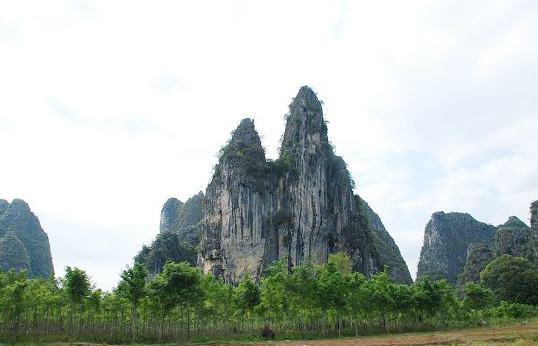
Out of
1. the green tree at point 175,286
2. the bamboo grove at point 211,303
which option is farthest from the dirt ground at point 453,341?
the bamboo grove at point 211,303

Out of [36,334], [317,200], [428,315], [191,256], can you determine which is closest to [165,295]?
A: [36,334]

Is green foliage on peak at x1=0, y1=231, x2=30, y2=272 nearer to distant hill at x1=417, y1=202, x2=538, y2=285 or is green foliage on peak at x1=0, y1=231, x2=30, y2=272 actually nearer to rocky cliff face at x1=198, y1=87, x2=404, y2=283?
rocky cliff face at x1=198, y1=87, x2=404, y2=283

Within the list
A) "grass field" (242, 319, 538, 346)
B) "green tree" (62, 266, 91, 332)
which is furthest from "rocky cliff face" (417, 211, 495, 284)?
"green tree" (62, 266, 91, 332)

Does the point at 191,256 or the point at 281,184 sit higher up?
the point at 281,184

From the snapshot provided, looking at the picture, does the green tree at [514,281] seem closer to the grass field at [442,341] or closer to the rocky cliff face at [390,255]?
the rocky cliff face at [390,255]

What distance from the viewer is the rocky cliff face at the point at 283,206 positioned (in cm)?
9100

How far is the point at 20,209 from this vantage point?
437 ft

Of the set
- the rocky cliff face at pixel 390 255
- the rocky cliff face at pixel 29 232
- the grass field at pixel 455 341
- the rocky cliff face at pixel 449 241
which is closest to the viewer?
the grass field at pixel 455 341

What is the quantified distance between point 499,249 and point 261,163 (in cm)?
7163

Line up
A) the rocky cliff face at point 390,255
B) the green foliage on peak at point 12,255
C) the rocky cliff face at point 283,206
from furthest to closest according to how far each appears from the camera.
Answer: the rocky cliff face at point 390,255
the green foliage on peak at point 12,255
the rocky cliff face at point 283,206

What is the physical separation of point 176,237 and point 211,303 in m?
74.9

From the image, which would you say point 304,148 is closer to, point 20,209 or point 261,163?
point 261,163

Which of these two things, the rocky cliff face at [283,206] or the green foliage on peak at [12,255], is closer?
the rocky cliff face at [283,206]

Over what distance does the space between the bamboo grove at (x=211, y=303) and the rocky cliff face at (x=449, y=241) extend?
356 ft
